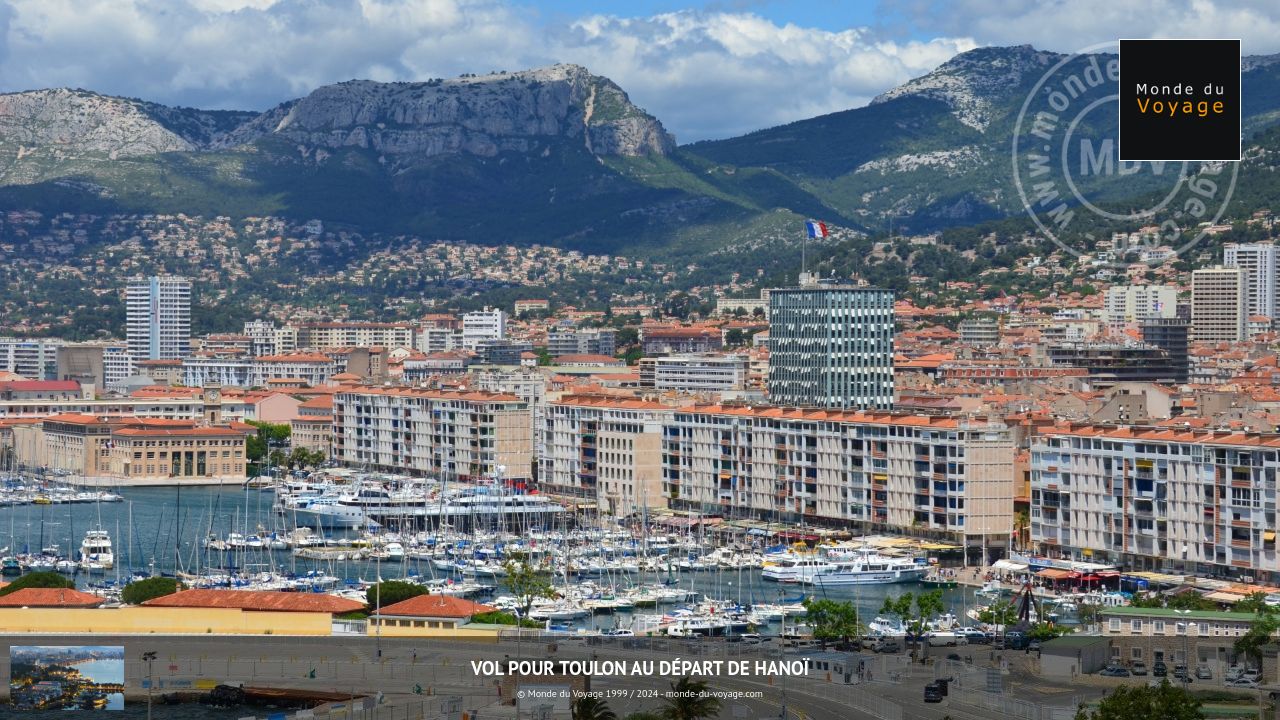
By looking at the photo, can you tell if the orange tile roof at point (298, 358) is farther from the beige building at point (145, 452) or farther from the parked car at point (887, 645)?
the parked car at point (887, 645)

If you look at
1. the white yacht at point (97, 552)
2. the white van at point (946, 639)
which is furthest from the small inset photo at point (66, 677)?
the white yacht at point (97, 552)

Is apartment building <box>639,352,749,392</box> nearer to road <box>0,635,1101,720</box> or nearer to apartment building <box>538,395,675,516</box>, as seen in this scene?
apartment building <box>538,395,675,516</box>

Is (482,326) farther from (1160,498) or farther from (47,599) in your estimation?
(47,599)

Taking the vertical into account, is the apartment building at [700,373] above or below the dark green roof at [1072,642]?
above

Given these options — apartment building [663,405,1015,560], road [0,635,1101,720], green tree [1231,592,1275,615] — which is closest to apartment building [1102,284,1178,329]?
apartment building [663,405,1015,560]

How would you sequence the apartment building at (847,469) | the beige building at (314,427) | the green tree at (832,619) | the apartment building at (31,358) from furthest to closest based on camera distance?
the apartment building at (31,358)
the beige building at (314,427)
the apartment building at (847,469)
the green tree at (832,619)

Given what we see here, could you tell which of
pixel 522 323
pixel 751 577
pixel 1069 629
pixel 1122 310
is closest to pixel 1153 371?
pixel 1122 310
